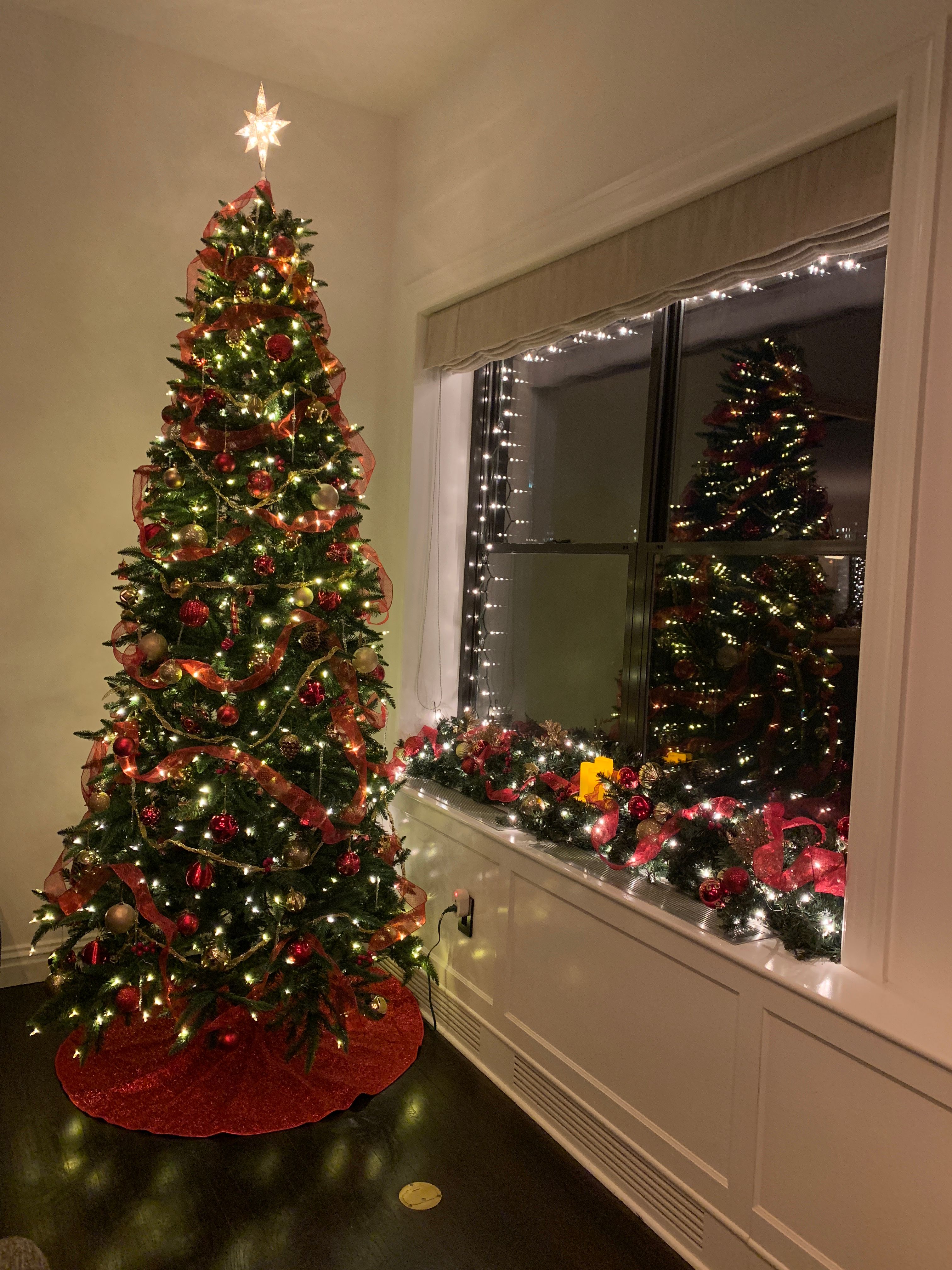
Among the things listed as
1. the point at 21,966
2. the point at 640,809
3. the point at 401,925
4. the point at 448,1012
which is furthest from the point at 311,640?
the point at 21,966

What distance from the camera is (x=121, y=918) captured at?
2471mm

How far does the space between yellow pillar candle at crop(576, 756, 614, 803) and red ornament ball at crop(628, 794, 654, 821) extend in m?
0.17

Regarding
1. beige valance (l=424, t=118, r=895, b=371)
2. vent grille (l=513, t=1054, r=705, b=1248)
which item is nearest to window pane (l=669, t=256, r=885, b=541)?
beige valance (l=424, t=118, r=895, b=371)

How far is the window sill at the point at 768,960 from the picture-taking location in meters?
1.66

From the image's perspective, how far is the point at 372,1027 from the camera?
2.98 m

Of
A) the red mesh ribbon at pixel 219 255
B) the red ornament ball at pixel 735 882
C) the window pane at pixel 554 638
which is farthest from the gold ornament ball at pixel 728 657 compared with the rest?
the red mesh ribbon at pixel 219 255

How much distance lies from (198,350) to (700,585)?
1631mm

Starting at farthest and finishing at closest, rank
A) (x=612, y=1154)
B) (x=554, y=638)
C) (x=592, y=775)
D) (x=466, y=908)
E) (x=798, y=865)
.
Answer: (x=554, y=638) → (x=466, y=908) → (x=592, y=775) → (x=612, y=1154) → (x=798, y=865)

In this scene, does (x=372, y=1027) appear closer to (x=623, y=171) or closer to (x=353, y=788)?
(x=353, y=788)

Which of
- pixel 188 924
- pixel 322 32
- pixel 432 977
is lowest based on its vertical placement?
pixel 432 977

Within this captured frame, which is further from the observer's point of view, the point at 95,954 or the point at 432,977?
the point at 432,977

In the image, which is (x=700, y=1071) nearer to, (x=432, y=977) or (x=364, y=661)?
(x=432, y=977)

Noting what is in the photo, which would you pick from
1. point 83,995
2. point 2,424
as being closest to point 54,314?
point 2,424

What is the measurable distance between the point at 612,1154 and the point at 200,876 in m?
1.29
